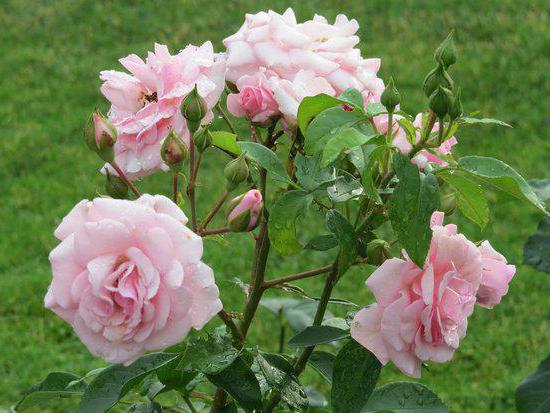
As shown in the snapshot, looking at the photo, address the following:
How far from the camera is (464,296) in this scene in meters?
0.81

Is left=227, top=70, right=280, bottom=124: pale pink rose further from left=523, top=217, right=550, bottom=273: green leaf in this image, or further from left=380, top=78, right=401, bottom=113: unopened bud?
left=523, top=217, right=550, bottom=273: green leaf

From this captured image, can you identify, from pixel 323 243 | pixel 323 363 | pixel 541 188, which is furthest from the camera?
pixel 541 188

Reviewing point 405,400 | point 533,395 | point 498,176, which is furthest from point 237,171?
point 533,395

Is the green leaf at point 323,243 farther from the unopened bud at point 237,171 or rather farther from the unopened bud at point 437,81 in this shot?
the unopened bud at point 437,81

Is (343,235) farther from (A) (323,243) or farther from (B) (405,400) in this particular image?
(B) (405,400)

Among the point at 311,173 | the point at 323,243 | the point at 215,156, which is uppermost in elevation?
the point at 311,173

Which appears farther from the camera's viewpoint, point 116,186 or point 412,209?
point 116,186

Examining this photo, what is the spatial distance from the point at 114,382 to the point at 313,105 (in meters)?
Result: 0.36

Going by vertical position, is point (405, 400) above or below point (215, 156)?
above

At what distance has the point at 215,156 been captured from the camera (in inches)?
153

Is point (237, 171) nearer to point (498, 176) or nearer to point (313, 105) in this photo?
point (313, 105)

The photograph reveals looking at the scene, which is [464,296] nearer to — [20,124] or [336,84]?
[336,84]

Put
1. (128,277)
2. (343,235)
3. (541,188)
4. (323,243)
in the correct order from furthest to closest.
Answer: (541,188) < (323,243) < (343,235) < (128,277)

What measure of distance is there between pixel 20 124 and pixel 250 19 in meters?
3.32
